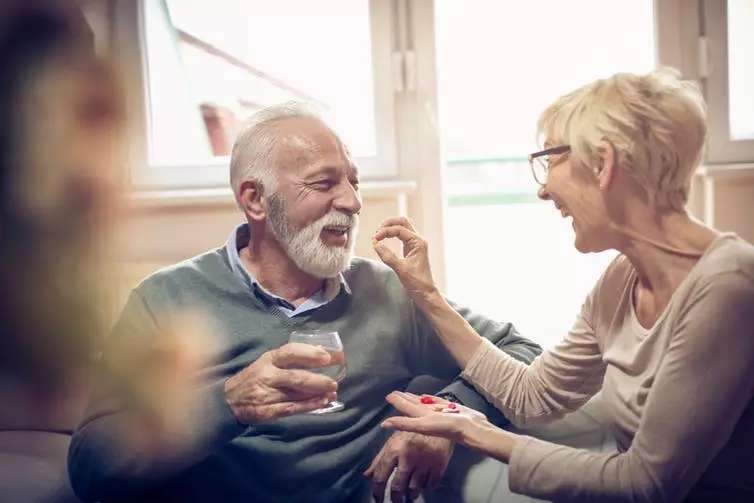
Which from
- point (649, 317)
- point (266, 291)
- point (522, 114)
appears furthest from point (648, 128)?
point (266, 291)

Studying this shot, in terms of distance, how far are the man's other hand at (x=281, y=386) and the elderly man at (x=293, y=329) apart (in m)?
0.03

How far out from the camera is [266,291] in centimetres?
101

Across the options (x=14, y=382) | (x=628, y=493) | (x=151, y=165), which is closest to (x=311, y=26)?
(x=151, y=165)

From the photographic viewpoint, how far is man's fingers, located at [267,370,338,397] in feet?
2.57

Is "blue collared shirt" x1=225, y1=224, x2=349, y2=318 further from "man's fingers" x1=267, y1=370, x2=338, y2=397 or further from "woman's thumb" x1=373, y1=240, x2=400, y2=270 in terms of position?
"man's fingers" x1=267, y1=370, x2=338, y2=397

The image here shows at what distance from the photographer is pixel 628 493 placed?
2.31ft

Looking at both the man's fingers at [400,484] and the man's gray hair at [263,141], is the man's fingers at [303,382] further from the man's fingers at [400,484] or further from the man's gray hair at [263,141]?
the man's gray hair at [263,141]

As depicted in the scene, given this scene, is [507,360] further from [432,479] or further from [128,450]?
[128,450]

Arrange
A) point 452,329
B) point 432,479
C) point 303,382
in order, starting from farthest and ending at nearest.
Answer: point 452,329 → point 432,479 → point 303,382

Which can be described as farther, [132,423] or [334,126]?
[334,126]

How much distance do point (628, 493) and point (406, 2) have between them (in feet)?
3.15

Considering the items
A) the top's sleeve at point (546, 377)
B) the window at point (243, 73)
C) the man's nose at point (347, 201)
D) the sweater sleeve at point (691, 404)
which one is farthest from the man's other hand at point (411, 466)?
the window at point (243, 73)

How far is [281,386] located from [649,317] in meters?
0.41

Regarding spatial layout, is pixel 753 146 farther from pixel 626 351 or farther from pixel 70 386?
pixel 70 386
